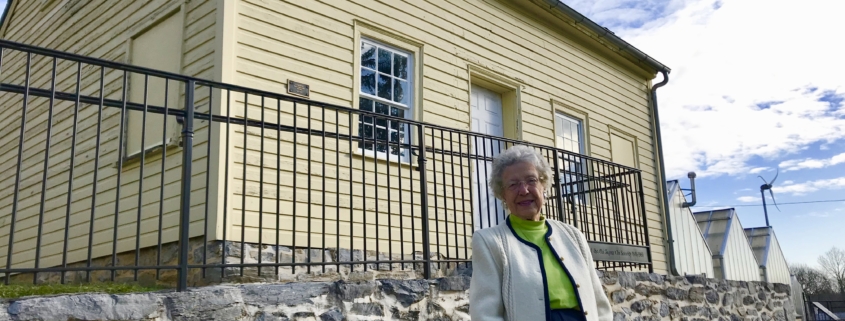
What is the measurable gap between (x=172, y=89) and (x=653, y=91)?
963 centimetres

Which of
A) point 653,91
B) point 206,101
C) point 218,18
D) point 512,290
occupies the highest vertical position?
point 653,91

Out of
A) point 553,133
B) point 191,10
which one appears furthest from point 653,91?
point 191,10

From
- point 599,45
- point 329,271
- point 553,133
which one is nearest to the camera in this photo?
point 329,271

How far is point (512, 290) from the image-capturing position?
2.46 meters

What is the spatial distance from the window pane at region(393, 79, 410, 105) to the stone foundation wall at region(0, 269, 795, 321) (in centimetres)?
236

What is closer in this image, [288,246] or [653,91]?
[288,246]

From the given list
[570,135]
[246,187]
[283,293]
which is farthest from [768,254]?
[283,293]

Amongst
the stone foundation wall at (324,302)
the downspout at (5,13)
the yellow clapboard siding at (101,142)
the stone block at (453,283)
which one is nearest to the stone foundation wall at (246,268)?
the yellow clapboard siding at (101,142)

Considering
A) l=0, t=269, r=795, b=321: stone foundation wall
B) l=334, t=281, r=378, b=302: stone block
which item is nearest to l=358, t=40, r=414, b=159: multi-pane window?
l=0, t=269, r=795, b=321: stone foundation wall

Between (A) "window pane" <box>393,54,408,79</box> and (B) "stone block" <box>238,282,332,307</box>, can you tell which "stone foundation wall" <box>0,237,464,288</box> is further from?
(A) "window pane" <box>393,54,408,79</box>

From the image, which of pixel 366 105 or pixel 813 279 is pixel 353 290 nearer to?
pixel 366 105

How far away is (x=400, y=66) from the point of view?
26.5 feet

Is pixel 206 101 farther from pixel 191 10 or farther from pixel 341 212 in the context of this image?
pixel 341 212

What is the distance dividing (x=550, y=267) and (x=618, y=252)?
486 centimetres
